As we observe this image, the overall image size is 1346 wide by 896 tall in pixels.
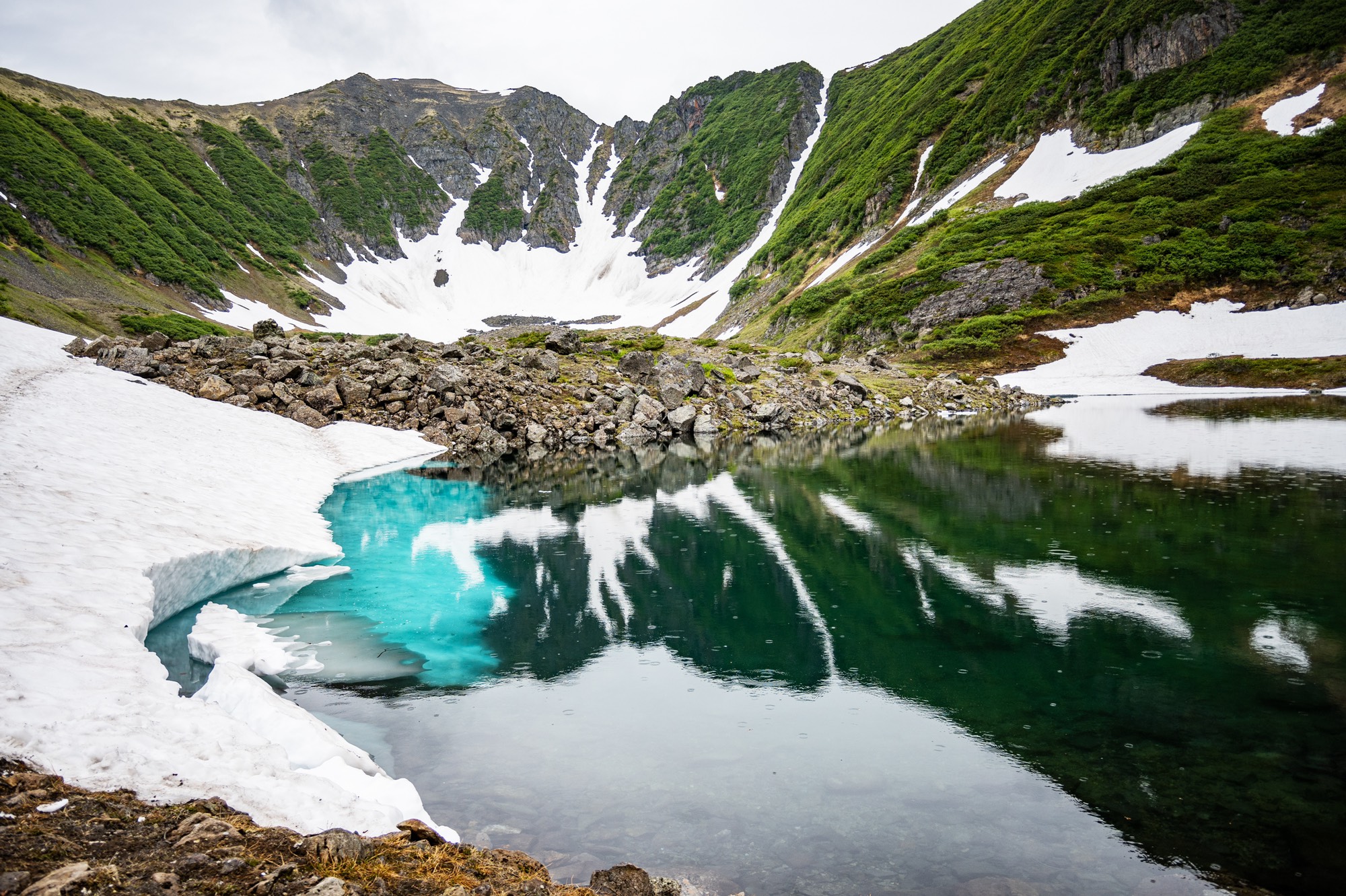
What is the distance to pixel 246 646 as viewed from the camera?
12.1m

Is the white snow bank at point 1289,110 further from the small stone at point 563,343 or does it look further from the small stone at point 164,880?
the small stone at point 164,880

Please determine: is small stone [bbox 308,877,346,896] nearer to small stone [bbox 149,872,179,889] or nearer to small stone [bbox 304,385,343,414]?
small stone [bbox 149,872,179,889]

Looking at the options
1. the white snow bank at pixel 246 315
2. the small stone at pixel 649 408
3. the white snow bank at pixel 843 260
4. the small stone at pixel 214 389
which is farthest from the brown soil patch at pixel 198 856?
the white snow bank at pixel 843 260

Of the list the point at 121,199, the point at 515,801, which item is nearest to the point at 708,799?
the point at 515,801

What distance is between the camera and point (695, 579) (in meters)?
17.1

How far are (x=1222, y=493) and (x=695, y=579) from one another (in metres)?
19.4

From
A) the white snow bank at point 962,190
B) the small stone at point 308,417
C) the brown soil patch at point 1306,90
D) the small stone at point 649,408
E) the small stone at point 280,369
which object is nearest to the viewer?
the small stone at point 308,417

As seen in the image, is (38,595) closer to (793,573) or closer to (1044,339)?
(793,573)

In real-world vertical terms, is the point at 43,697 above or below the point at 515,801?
above

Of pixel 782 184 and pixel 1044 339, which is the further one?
pixel 782 184

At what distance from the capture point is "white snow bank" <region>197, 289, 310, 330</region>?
11506cm

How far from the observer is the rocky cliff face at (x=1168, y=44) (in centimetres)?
9950

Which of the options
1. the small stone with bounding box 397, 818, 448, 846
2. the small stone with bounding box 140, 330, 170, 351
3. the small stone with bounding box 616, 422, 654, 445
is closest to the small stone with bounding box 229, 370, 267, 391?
the small stone with bounding box 140, 330, 170, 351

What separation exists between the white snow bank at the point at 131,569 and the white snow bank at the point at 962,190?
11327cm
